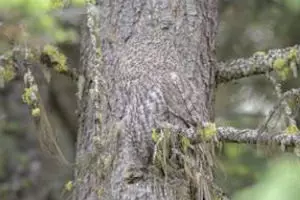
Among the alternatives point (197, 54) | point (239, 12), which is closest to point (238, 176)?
point (239, 12)

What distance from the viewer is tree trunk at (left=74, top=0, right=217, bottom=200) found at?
8.00 feet

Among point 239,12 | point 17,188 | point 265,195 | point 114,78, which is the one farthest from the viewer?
point 17,188

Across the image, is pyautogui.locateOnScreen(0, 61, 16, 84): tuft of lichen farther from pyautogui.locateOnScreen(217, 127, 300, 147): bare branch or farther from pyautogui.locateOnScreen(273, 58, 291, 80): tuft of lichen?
pyautogui.locateOnScreen(273, 58, 291, 80): tuft of lichen

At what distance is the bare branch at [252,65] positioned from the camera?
8.30ft

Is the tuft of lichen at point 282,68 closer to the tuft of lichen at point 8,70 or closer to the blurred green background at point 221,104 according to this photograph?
the blurred green background at point 221,104

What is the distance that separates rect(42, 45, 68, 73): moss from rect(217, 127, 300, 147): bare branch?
24.5 inches

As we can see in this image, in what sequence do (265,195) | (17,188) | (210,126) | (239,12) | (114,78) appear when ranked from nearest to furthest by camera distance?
(265,195)
(210,126)
(114,78)
(239,12)
(17,188)

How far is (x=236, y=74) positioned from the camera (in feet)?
8.75

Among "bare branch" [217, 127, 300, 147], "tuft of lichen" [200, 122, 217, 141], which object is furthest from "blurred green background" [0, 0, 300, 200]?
"tuft of lichen" [200, 122, 217, 141]

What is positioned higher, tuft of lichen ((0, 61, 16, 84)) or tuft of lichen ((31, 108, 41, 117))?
tuft of lichen ((0, 61, 16, 84))

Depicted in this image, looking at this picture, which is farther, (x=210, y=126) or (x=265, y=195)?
(x=210, y=126)

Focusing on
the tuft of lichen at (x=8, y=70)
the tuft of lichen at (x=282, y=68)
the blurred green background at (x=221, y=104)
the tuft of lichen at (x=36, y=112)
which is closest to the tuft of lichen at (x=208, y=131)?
the blurred green background at (x=221, y=104)

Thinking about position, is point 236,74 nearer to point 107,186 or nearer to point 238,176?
point 107,186

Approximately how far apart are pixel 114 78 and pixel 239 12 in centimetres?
223
